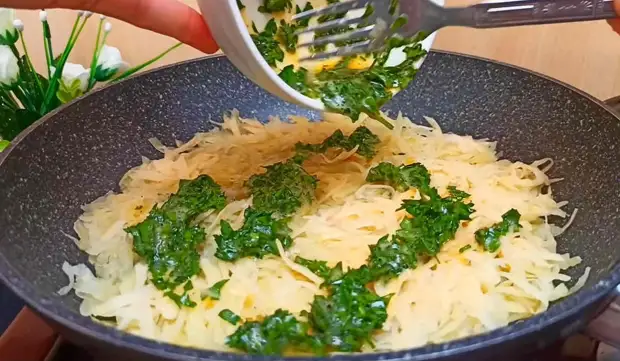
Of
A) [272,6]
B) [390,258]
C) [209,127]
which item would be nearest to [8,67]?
[209,127]

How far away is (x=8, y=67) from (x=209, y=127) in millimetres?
394

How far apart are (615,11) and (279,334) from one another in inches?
24.5

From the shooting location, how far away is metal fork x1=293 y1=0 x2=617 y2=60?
3.34 feet

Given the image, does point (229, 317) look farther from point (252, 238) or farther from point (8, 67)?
point (8, 67)

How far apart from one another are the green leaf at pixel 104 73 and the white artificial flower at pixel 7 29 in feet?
0.54

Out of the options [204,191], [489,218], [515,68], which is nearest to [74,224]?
[204,191]

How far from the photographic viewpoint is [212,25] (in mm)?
971

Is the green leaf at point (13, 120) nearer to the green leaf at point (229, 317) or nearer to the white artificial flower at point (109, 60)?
the white artificial flower at point (109, 60)

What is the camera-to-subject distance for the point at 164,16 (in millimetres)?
1157

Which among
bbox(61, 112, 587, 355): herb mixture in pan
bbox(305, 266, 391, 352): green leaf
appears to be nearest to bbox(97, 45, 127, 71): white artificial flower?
bbox(61, 112, 587, 355): herb mixture in pan

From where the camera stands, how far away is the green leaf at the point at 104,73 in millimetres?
1439

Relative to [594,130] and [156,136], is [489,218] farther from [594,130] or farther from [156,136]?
[156,136]

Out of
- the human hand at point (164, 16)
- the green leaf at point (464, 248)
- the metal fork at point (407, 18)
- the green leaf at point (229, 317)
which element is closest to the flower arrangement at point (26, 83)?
the human hand at point (164, 16)

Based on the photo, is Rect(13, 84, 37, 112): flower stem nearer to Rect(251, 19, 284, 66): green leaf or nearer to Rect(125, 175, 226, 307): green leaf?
Rect(125, 175, 226, 307): green leaf
